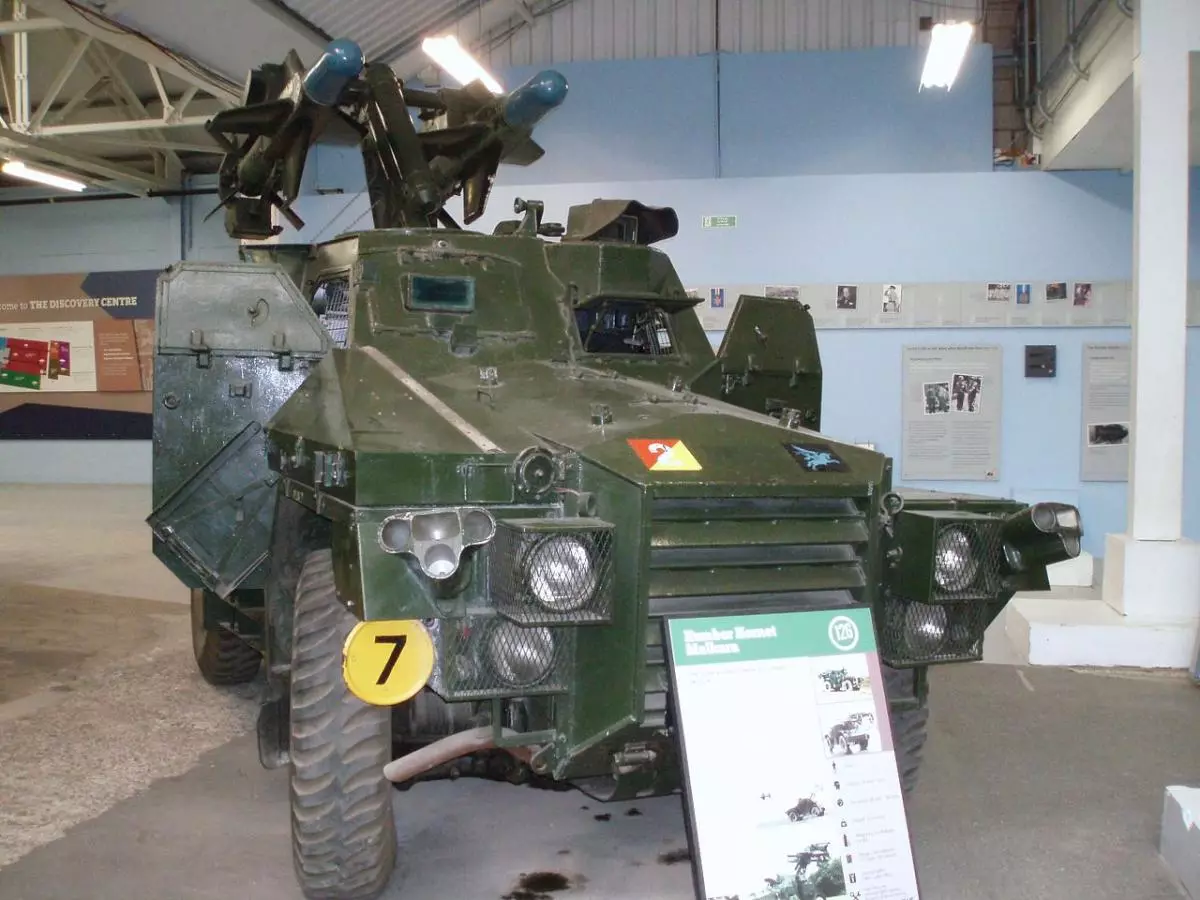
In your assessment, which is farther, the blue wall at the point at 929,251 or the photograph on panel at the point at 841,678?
the blue wall at the point at 929,251

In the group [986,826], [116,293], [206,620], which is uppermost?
[116,293]

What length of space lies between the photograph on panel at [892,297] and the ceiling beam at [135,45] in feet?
19.7

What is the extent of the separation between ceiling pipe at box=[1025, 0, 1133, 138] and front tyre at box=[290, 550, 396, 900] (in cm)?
670

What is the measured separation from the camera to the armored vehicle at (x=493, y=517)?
286 cm

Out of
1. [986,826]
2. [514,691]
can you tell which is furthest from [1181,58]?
[514,691]

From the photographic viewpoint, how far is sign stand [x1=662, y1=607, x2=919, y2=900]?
2709 millimetres

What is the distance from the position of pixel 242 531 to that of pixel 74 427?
11684 millimetres

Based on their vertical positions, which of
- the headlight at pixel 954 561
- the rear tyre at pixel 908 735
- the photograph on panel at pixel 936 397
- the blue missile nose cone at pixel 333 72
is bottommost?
the rear tyre at pixel 908 735

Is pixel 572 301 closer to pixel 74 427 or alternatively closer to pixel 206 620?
pixel 206 620

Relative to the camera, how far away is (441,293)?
4363 millimetres

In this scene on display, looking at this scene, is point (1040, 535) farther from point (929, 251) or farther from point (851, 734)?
point (929, 251)

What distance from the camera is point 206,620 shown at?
5352mm

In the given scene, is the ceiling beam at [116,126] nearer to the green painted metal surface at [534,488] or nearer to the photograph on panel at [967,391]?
the green painted metal surface at [534,488]

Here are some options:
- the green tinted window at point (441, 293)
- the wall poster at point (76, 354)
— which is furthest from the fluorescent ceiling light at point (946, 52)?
the wall poster at point (76, 354)
